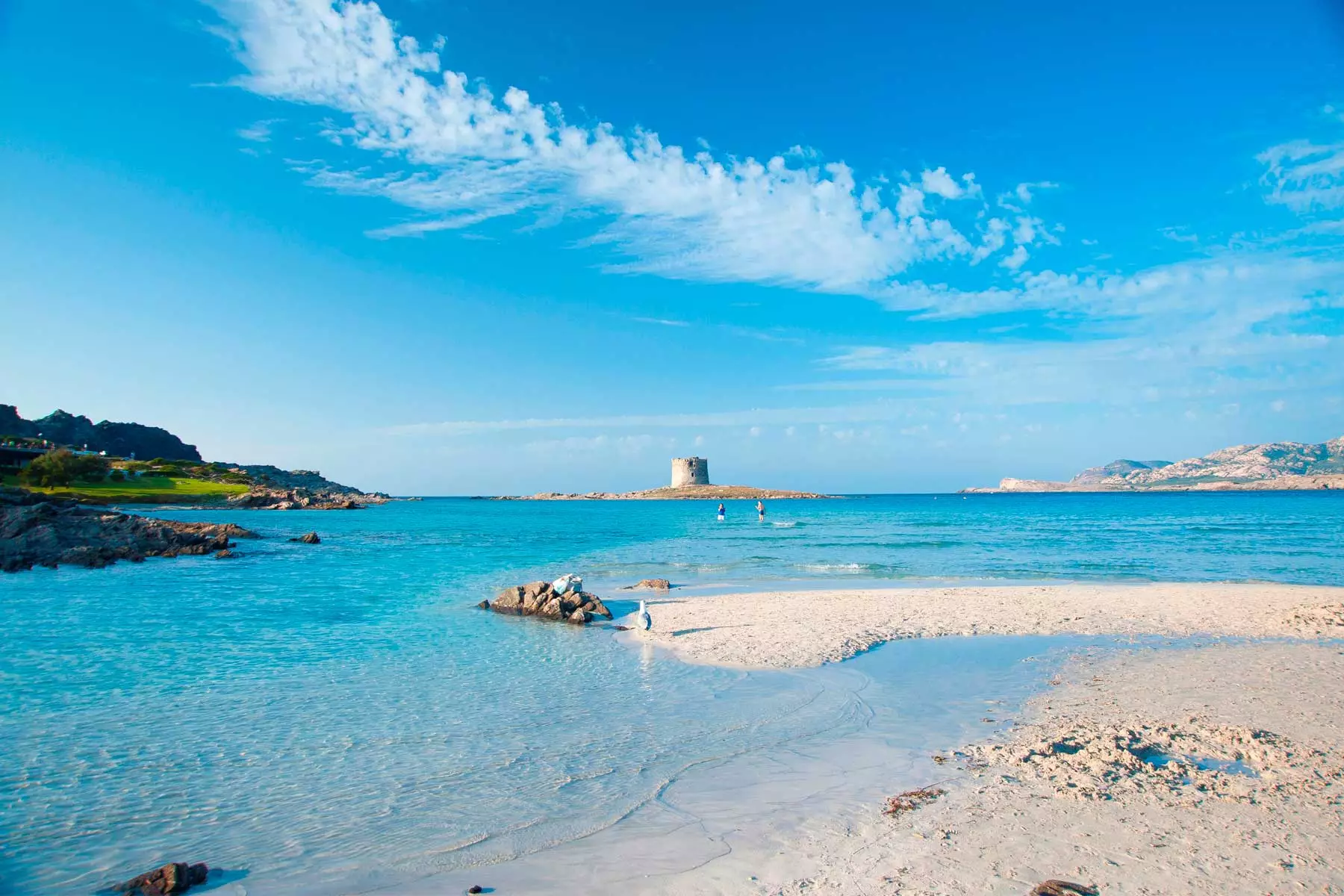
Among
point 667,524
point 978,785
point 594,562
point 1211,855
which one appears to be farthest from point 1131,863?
point 667,524

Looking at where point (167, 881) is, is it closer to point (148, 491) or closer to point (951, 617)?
point (951, 617)

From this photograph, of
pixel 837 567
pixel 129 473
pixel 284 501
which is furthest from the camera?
pixel 284 501

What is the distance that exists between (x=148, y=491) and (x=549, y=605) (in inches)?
3083

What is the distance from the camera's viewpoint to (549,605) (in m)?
18.6

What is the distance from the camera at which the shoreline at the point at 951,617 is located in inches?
562

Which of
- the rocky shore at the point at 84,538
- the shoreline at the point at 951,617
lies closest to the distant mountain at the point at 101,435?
the rocky shore at the point at 84,538

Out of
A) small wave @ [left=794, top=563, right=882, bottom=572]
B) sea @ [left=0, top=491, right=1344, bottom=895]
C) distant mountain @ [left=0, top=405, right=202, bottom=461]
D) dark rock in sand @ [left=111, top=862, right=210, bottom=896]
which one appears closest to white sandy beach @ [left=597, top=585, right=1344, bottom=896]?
sea @ [left=0, top=491, right=1344, bottom=895]

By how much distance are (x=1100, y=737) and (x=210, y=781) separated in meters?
10.0

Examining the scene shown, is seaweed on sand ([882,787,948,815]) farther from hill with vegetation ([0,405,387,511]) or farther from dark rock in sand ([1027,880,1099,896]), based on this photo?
hill with vegetation ([0,405,387,511])

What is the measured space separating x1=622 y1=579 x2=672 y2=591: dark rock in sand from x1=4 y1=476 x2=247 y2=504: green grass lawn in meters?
60.1

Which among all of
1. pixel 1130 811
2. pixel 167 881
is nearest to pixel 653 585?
pixel 1130 811

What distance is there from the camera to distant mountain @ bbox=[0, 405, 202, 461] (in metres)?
124

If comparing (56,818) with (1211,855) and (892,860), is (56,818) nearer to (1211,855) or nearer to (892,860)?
(892,860)

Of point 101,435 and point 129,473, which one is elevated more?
point 101,435
